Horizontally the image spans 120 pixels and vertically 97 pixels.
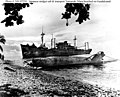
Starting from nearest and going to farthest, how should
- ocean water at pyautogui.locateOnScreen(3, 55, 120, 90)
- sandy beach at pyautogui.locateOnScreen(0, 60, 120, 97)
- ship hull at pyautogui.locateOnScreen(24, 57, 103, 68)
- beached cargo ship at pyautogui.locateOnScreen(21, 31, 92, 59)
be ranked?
sandy beach at pyautogui.locateOnScreen(0, 60, 120, 97)
ocean water at pyautogui.locateOnScreen(3, 55, 120, 90)
ship hull at pyautogui.locateOnScreen(24, 57, 103, 68)
beached cargo ship at pyautogui.locateOnScreen(21, 31, 92, 59)

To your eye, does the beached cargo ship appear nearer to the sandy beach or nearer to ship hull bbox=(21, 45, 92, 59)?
ship hull bbox=(21, 45, 92, 59)

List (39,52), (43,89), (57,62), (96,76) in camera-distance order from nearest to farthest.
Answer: (43,89) → (96,76) → (57,62) → (39,52)

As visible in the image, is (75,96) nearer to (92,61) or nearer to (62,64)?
(62,64)

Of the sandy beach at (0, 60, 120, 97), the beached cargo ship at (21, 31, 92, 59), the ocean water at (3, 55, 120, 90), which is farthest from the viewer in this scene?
the beached cargo ship at (21, 31, 92, 59)

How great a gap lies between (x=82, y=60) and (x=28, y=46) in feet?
61.4

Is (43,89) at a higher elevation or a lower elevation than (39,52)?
lower

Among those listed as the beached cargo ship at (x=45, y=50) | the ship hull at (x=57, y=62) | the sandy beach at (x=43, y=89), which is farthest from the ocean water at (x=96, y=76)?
the beached cargo ship at (x=45, y=50)

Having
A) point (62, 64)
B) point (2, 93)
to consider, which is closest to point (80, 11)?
point (2, 93)

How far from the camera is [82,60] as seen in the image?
127 ft

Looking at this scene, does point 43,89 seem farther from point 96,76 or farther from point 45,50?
point 45,50

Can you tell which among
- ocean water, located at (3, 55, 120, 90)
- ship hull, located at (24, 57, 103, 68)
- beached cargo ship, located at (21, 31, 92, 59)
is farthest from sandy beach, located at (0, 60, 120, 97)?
beached cargo ship, located at (21, 31, 92, 59)

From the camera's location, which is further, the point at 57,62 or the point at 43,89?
the point at 57,62

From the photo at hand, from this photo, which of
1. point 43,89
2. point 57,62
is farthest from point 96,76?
point 57,62

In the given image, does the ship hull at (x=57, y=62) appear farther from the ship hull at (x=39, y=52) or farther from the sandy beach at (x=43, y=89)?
the sandy beach at (x=43, y=89)
